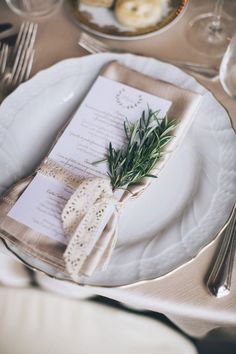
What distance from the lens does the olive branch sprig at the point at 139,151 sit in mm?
559

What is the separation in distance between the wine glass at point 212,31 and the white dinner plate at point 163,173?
4.5 inches

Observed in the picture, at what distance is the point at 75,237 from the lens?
0.50 metres

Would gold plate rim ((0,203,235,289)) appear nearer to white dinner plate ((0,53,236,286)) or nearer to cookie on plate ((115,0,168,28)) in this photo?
white dinner plate ((0,53,236,286))

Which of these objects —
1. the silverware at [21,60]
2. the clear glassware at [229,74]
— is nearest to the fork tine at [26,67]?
the silverware at [21,60]

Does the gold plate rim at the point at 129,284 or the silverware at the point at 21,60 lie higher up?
the silverware at the point at 21,60

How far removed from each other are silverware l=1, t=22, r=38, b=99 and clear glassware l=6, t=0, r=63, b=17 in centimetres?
4

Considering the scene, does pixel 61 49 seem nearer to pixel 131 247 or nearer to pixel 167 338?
pixel 131 247

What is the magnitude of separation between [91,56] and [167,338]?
0.46 meters

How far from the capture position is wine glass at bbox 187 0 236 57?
0.76 metres

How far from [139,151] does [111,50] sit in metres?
0.26

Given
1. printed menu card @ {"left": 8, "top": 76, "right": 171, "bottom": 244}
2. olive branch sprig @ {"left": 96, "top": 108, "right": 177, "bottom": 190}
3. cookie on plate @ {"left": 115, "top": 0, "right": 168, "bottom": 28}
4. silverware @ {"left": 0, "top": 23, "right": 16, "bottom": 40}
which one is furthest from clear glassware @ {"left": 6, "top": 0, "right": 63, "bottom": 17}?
olive branch sprig @ {"left": 96, "top": 108, "right": 177, "bottom": 190}

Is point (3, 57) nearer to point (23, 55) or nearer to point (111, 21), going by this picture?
point (23, 55)

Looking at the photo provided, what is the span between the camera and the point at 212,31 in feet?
2.61

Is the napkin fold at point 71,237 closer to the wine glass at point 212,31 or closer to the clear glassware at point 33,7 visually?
the wine glass at point 212,31
